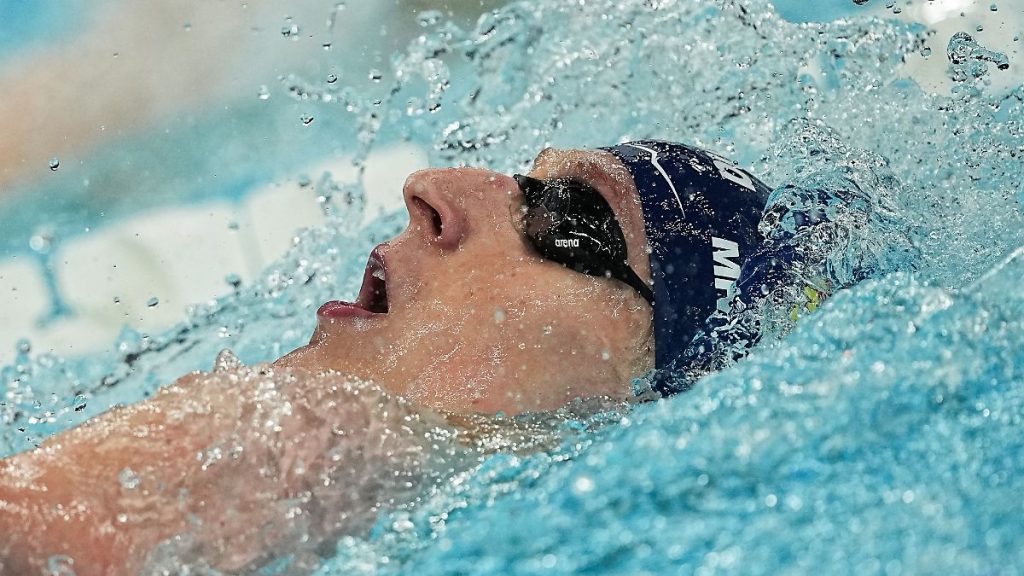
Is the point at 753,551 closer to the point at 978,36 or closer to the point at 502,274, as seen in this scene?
the point at 502,274

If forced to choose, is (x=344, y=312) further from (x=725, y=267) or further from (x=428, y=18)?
(x=428, y=18)

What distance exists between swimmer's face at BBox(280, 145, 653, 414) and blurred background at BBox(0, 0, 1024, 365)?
126 centimetres

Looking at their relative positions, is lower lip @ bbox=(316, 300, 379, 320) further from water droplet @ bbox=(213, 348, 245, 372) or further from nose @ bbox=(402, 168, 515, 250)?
water droplet @ bbox=(213, 348, 245, 372)

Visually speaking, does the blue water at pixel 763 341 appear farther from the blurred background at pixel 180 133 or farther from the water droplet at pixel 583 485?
the blurred background at pixel 180 133

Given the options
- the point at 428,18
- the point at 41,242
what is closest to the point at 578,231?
the point at 428,18

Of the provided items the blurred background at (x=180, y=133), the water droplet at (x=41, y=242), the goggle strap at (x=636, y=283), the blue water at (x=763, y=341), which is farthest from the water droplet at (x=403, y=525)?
the water droplet at (x=41, y=242)

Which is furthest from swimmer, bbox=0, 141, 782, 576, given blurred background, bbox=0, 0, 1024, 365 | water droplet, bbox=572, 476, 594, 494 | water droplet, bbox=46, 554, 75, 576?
blurred background, bbox=0, 0, 1024, 365

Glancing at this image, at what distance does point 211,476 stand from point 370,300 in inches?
23.9

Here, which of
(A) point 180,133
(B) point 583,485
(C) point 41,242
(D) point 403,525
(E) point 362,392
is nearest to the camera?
(B) point 583,485

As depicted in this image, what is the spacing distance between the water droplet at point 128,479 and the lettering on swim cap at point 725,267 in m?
0.86

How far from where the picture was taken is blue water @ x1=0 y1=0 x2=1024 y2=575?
0.67 meters

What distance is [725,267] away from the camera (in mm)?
1411

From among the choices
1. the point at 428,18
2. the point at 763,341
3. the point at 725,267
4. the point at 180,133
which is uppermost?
the point at 428,18

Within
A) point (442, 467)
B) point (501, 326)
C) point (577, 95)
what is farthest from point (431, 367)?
point (577, 95)
